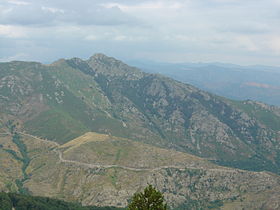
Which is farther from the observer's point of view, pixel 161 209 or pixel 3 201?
pixel 3 201

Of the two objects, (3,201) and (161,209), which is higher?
(161,209)

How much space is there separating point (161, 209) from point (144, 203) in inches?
171

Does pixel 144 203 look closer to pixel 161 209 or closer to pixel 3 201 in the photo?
pixel 161 209

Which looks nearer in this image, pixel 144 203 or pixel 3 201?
pixel 144 203

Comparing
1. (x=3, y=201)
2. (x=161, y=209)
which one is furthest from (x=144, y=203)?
(x=3, y=201)

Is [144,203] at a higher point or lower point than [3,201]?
higher

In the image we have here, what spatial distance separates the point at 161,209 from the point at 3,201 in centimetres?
15328

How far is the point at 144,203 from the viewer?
77.5 m

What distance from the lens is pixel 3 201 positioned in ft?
646

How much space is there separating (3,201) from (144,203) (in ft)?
493
